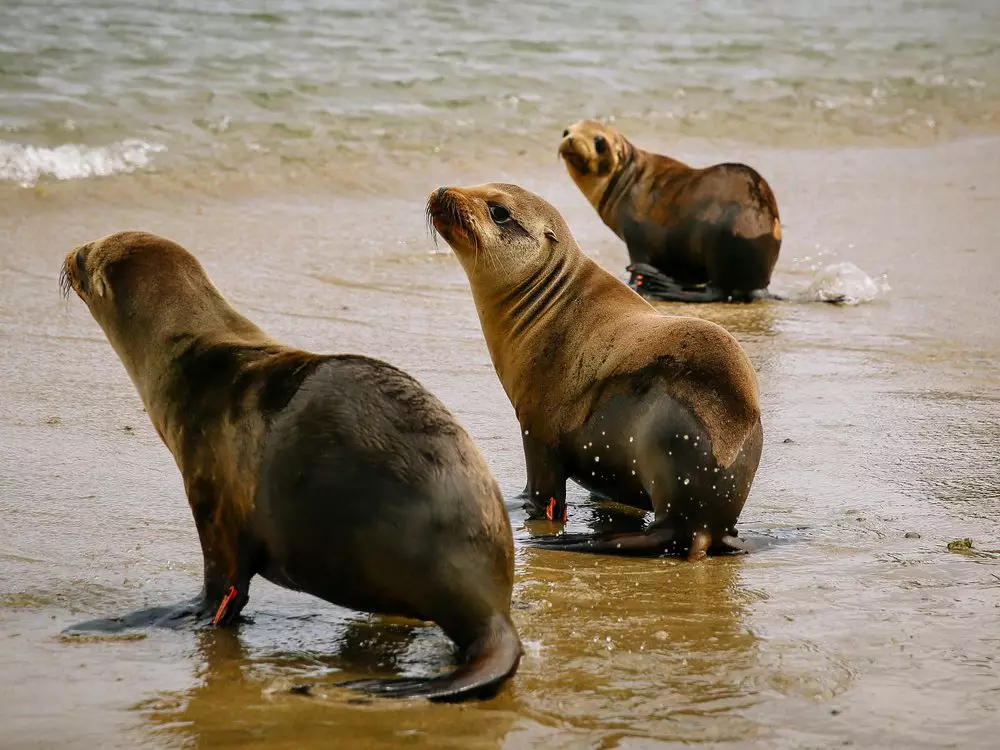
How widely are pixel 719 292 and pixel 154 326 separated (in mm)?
5290

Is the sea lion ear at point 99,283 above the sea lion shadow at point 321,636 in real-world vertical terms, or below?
above

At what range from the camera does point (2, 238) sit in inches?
379

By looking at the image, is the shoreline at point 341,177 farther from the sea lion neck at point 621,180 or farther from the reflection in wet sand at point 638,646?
the reflection in wet sand at point 638,646

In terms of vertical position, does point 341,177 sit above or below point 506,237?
below

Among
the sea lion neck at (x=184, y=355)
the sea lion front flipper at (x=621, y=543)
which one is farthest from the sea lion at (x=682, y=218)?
the sea lion neck at (x=184, y=355)

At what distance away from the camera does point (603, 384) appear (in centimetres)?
516

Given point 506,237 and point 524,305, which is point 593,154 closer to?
point 506,237

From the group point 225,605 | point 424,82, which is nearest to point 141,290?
point 225,605

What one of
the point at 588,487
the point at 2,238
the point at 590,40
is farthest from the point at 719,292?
the point at 590,40

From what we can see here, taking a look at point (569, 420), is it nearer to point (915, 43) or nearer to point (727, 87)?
point (727, 87)

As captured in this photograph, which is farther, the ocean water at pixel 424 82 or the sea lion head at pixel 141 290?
the ocean water at pixel 424 82

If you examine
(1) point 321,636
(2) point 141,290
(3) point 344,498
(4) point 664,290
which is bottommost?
(1) point 321,636

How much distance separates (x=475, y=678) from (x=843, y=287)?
604 cm

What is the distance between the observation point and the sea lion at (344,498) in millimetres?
3637
